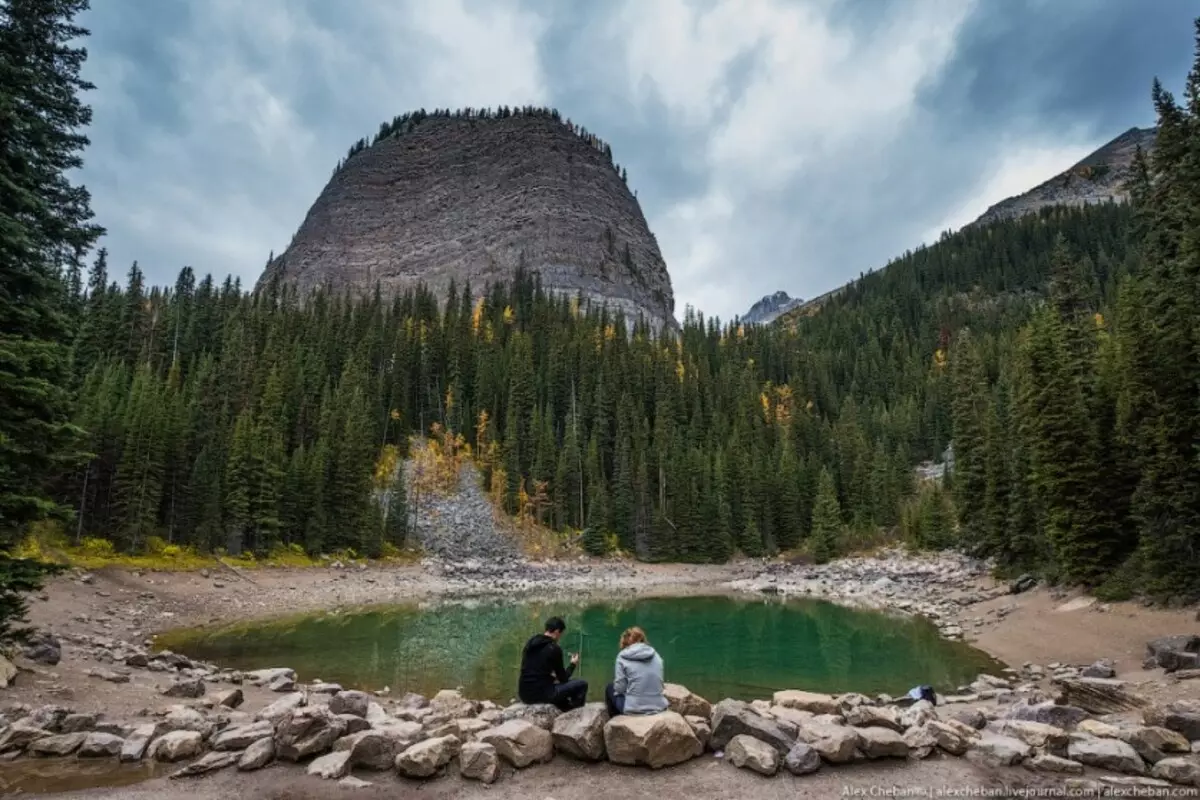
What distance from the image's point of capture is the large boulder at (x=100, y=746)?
30.6 feet

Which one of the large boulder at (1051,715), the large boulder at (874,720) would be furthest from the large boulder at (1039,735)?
the large boulder at (1051,715)

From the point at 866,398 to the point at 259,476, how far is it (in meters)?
99.4

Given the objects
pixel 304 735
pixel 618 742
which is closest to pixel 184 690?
pixel 304 735

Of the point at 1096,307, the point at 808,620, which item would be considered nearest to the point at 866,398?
the point at 1096,307

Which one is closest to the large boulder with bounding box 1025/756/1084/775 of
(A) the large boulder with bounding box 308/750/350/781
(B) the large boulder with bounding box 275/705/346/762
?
(A) the large boulder with bounding box 308/750/350/781

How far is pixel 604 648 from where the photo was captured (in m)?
26.7

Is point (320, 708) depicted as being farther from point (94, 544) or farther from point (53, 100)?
point (94, 544)

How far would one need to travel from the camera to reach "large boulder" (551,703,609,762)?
891 centimetres

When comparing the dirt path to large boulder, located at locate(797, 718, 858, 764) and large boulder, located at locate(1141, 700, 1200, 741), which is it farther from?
large boulder, located at locate(1141, 700, 1200, 741)

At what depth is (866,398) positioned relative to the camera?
115 m

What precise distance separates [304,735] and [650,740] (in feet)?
16.5

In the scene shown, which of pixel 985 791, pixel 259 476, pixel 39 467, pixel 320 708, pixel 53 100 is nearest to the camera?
pixel 985 791

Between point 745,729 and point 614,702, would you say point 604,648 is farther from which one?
point 745,729

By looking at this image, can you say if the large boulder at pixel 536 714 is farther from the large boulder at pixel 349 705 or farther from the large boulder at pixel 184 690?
the large boulder at pixel 184 690
